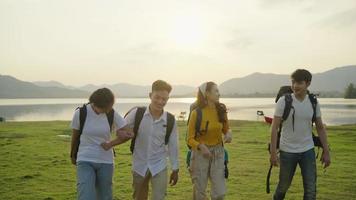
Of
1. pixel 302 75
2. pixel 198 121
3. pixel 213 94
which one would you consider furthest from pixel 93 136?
pixel 302 75

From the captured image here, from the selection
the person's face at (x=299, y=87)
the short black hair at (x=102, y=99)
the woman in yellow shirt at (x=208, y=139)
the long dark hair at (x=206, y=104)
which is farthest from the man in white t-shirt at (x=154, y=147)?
the person's face at (x=299, y=87)

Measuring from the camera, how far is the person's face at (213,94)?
24.8ft

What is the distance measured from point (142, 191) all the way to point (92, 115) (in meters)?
1.51

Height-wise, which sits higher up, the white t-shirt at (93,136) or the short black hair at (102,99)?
the short black hair at (102,99)

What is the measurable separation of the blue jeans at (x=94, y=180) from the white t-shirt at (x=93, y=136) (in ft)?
0.31

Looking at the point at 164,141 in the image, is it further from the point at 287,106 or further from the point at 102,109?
the point at 287,106

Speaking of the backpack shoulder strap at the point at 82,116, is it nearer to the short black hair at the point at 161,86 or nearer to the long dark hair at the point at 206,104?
the short black hair at the point at 161,86

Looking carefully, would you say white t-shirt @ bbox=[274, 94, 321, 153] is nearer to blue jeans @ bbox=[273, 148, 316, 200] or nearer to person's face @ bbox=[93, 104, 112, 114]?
blue jeans @ bbox=[273, 148, 316, 200]

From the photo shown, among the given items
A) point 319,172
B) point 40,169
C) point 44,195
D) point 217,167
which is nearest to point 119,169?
point 40,169

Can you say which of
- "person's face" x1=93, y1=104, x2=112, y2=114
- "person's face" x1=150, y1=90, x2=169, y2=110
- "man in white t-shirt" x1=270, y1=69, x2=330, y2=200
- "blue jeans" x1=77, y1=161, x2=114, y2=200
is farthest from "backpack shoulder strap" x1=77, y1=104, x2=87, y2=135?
"man in white t-shirt" x1=270, y1=69, x2=330, y2=200

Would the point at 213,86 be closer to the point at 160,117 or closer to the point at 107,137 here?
the point at 160,117

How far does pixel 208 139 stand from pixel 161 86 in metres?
1.49

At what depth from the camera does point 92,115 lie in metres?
6.41

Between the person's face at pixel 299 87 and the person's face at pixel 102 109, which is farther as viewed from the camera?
the person's face at pixel 299 87
